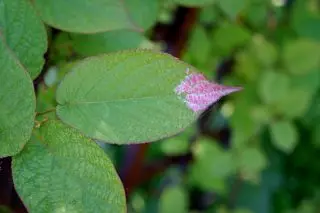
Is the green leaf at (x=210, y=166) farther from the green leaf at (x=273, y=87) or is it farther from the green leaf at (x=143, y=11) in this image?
the green leaf at (x=143, y=11)

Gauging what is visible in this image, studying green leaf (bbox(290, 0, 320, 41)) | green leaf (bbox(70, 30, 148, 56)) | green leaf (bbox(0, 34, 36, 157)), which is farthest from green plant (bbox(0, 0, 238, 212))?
green leaf (bbox(290, 0, 320, 41))

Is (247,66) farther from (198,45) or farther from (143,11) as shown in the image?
(143,11)

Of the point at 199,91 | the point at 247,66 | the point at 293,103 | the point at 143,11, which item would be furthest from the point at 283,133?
the point at 199,91

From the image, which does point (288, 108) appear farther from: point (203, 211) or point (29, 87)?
point (29, 87)

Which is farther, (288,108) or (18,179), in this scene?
(288,108)

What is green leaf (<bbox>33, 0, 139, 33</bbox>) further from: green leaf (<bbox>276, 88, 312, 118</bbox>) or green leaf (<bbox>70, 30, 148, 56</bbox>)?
green leaf (<bbox>276, 88, 312, 118</bbox>)

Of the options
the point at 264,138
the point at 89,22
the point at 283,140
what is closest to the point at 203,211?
the point at 264,138

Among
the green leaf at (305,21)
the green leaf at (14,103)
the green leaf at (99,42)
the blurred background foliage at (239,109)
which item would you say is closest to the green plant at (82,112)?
the green leaf at (14,103)
